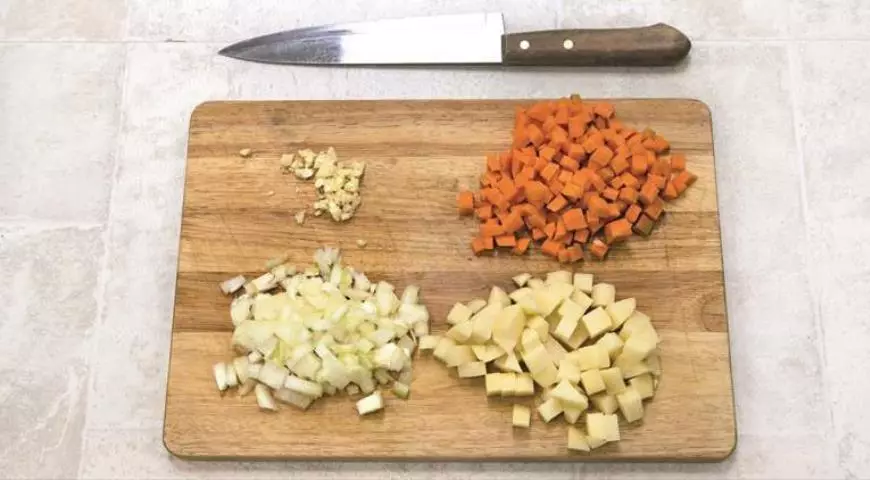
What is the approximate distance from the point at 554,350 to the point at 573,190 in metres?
0.28

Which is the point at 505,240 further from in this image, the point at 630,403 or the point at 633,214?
the point at 630,403

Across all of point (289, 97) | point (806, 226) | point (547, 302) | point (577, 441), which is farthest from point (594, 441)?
point (289, 97)

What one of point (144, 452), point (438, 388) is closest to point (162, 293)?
point (144, 452)

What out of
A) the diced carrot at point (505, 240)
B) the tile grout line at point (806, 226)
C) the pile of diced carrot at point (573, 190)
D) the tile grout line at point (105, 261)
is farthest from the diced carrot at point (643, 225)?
A: the tile grout line at point (105, 261)

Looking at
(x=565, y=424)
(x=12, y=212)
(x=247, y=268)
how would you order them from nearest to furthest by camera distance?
1. (x=565, y=424)
2. (x=247, y=268)
3. (x=12, y=212)

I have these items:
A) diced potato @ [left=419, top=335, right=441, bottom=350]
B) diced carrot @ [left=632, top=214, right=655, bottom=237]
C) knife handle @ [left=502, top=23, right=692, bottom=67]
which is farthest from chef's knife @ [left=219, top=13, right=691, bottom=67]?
diced potato @ [left=419, top=335, right=441, bottom=350]

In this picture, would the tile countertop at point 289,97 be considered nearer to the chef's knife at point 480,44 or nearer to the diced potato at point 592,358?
the chef's knife at point 480,44

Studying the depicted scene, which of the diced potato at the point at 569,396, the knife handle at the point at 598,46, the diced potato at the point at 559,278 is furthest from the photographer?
the knife handle at the point at 598,46

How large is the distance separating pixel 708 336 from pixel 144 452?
998mm

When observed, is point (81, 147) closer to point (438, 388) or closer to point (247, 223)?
point (247, 223)

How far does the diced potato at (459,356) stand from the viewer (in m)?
1.40

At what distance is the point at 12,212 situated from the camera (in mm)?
1611

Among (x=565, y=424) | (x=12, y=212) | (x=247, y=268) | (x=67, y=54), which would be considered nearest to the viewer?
(x=565, y=424)

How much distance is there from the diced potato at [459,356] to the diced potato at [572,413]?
17 cm
